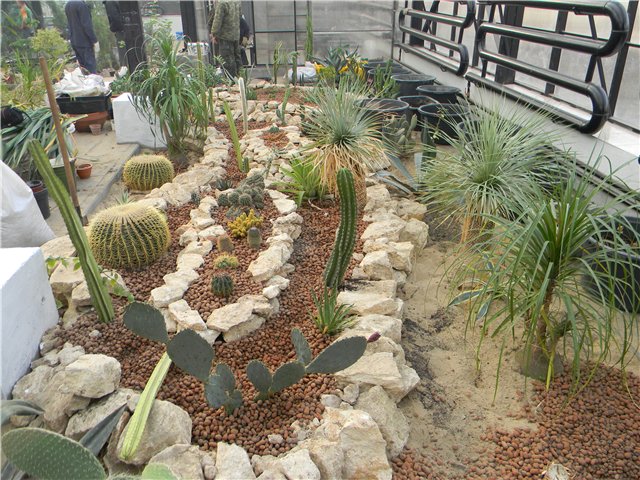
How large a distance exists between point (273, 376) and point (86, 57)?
775 centimetres

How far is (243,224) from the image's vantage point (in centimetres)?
300

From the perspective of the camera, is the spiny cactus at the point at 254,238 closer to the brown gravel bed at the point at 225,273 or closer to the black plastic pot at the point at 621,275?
the brown gravel bed at the point at 225,273

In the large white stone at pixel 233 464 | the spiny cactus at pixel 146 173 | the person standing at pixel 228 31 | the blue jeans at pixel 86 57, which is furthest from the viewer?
the blue jeans at pixel 86 57

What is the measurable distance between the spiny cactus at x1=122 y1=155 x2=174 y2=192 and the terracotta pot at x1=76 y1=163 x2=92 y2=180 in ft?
1.37

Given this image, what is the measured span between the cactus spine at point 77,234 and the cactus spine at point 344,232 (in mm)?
951

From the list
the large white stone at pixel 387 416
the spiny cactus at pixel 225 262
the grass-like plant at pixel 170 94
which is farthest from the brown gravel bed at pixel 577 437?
the grass-like plant at pixel 170 94

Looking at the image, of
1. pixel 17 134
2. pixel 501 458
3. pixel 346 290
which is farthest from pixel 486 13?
pixel 501 458

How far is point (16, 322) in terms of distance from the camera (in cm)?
186

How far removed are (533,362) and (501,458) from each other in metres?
0.50

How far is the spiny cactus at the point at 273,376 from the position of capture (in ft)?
5.74

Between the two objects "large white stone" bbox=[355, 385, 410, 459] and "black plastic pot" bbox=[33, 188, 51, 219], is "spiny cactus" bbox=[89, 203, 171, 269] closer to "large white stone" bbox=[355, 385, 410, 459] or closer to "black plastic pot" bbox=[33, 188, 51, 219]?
"black plastic pot" bbox=[33, 188, 51, 219]

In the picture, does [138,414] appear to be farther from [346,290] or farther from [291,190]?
[291,190]

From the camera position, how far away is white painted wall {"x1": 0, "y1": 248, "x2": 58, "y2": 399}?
1782 mm

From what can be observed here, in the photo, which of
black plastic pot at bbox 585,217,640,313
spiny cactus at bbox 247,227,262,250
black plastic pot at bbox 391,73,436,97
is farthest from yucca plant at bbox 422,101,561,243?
black plastic pot at bbox 391,73,436,97
